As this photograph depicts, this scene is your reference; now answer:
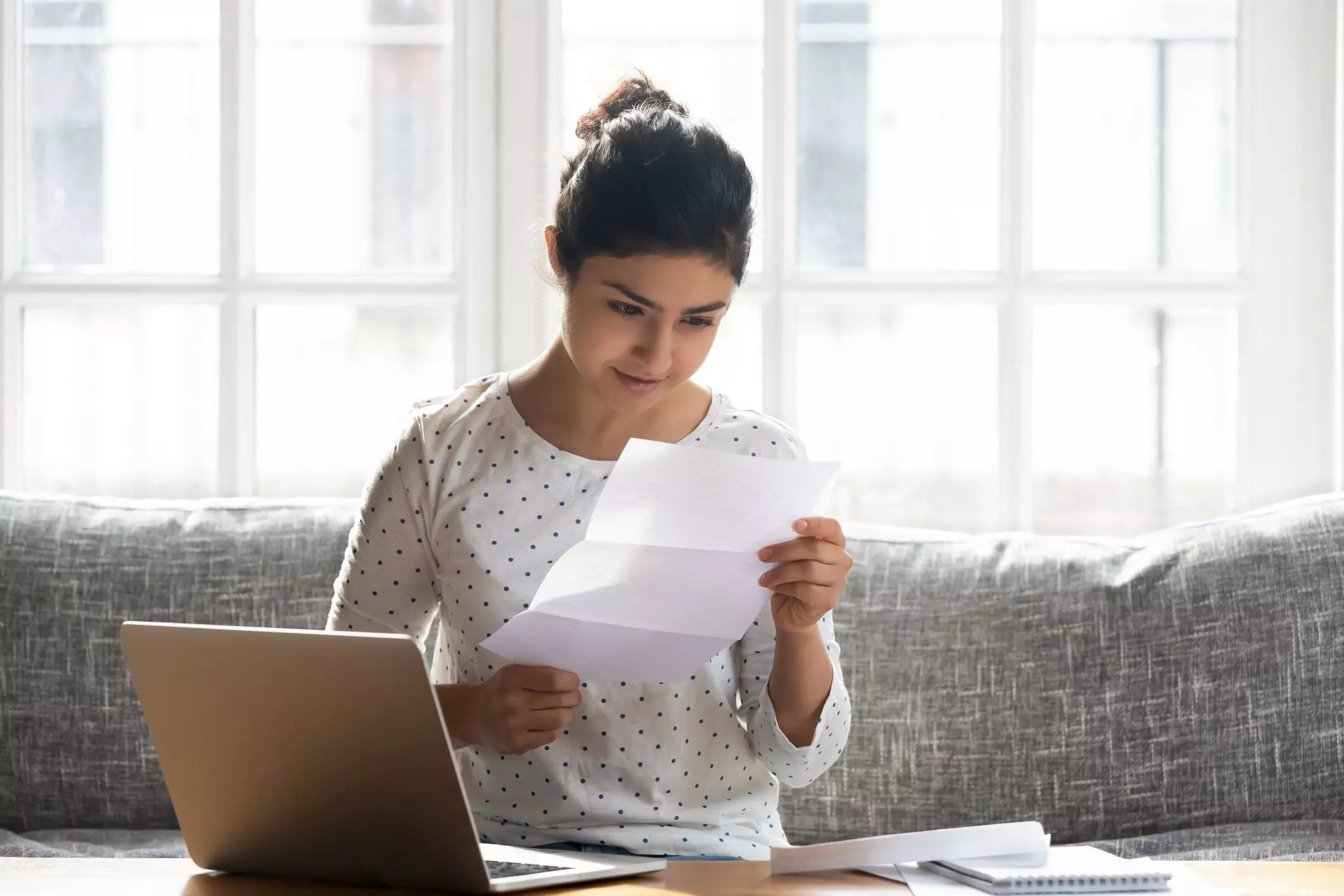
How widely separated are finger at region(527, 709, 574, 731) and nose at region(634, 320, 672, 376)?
31 centimetres

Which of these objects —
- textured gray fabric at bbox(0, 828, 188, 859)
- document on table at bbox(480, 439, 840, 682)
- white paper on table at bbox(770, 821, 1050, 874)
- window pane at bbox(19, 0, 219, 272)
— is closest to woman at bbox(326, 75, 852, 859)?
document on table at bbox(480, 439, 840, 682)

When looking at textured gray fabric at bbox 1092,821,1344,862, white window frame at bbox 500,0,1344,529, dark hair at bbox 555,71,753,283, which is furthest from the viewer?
white window frame at bbox 500,0,1344,529

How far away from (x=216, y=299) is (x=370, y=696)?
1513 mm

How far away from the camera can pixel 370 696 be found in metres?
0.80

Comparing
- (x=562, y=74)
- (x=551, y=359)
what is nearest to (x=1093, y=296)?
(x=562, y=74)

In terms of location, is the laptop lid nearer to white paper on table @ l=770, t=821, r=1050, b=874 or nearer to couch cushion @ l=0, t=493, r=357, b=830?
white paper on table @ l=770, t=821, r=1050, b=874

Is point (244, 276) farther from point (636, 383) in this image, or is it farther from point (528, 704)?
point (528, 704)

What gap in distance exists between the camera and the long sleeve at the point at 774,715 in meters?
1.24

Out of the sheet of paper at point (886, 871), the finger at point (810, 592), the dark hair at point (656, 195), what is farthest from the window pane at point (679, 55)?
the sheet of paper at point (886, 871)

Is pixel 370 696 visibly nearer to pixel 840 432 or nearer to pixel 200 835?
pixel 200 835

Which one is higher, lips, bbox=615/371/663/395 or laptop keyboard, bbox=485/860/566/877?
lips, bbox=615/371/663/395

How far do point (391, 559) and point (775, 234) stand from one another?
1.01 metres

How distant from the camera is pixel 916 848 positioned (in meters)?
0.92

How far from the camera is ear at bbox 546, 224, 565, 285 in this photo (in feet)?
4.10
